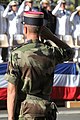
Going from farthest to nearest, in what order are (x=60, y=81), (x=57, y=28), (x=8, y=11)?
(x=57, y=28) < (x=8, y=11) < (x=60, y=81)

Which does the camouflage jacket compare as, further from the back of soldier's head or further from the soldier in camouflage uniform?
the back of soldier's head

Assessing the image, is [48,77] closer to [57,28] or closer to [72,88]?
[72,88]

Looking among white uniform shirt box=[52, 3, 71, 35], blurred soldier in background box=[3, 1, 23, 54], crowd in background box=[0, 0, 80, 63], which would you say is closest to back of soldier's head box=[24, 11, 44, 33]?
crowd in background box=[0, 0, 80, 63]

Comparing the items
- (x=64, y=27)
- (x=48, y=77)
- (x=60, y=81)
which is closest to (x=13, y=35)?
(x=64, y=27)

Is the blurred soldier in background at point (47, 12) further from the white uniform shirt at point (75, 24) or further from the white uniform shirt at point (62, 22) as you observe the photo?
the white uniform shirt at point (75, 24)

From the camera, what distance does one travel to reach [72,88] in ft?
36.9

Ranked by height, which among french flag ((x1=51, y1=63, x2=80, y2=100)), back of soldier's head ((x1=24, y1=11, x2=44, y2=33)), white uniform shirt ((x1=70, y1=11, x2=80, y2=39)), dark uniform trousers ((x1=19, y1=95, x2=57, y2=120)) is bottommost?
french flag ((x1=51, y1=63, x2=80, y2=100))

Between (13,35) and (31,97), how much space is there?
30.6 ft

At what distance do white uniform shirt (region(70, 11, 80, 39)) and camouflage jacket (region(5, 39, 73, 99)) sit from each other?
10.1 metres

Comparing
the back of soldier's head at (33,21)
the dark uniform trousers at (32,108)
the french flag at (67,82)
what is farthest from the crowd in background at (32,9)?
the dark uniform trousers at (32,108)

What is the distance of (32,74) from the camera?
12.7 ft

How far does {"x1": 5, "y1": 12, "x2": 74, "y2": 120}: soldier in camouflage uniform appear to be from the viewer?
3852mm

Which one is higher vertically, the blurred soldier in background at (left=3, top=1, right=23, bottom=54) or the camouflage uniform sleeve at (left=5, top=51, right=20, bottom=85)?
the camouflage uniform sleeve at (left=5, top=51, right=20, bottom=85)

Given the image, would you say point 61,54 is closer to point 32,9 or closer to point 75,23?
point 32,9
